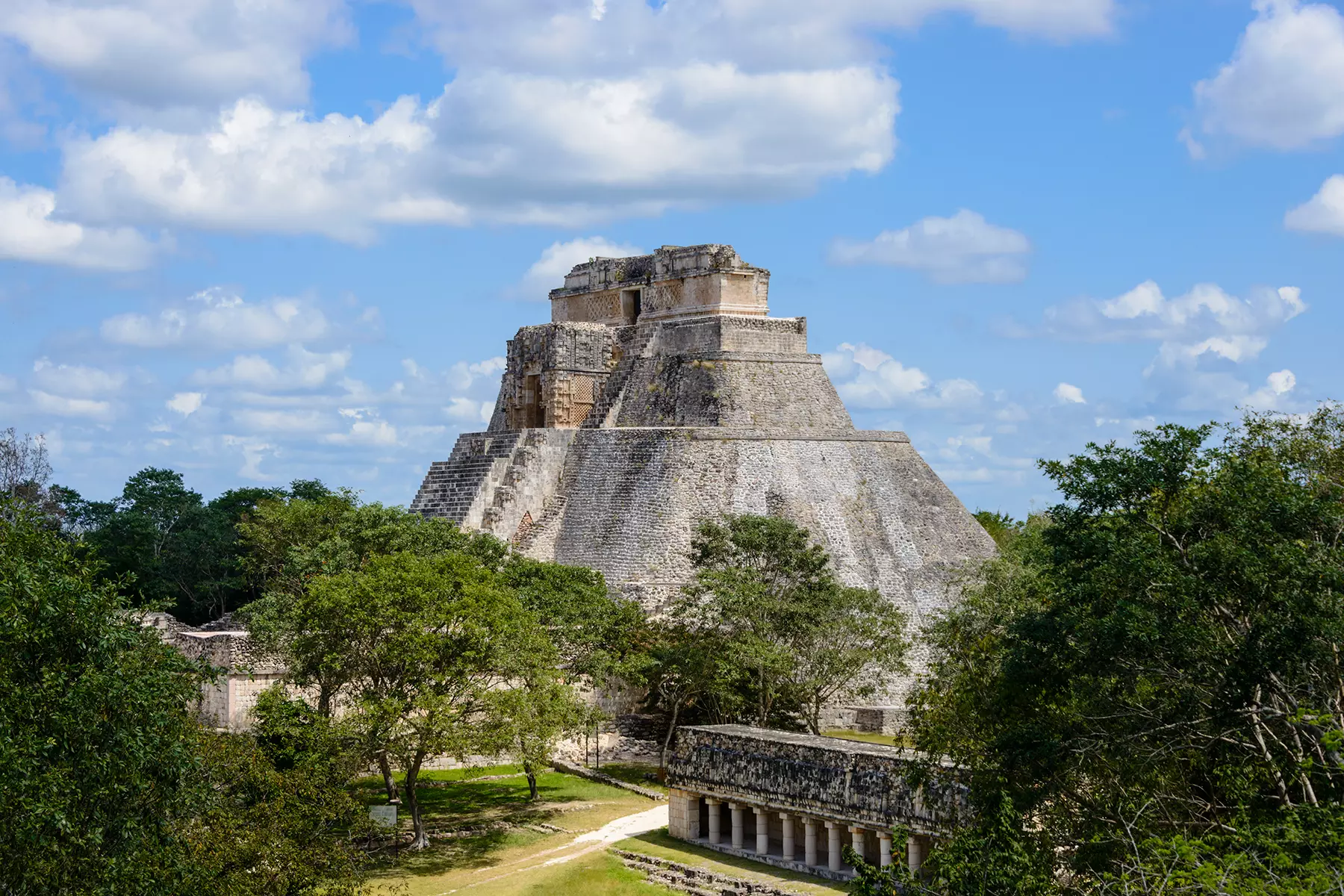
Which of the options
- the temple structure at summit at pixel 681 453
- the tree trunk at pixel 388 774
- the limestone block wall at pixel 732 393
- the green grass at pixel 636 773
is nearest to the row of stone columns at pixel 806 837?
the green grass at pixel 636 773

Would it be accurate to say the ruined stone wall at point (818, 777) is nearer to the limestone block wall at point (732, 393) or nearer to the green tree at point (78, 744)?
the green tree at point (78, 744)

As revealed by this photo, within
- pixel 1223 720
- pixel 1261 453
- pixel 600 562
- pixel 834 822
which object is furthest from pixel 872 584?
pixel 1223 720

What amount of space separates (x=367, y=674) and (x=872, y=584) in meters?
→ 11.9

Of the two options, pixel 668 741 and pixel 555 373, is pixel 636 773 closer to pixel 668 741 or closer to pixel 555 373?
pixel 668 741

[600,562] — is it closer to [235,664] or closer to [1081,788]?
[235,664]

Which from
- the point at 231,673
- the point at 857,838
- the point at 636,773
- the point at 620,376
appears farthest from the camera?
the point at 620,376

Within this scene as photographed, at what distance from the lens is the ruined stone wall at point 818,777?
19.2 metres

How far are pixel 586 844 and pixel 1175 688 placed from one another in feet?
35.9

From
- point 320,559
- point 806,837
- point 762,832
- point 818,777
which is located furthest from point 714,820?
point 320,559

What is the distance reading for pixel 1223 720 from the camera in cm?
1355

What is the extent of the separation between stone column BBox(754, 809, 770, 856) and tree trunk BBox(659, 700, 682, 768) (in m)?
4.88

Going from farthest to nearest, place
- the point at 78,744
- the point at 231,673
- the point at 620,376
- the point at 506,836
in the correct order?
the point at 620,376
the point at 231,673
the point at 506,836
the point at 78,744

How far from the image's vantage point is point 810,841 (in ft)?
69.9

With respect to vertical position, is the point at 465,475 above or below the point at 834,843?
above
